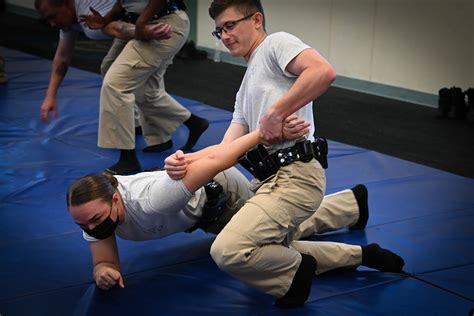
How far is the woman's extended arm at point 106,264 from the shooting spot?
117 inches

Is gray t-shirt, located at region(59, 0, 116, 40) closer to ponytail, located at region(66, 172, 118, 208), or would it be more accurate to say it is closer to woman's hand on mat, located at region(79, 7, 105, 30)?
woman's hand on mat, located at region(79, 7, 105, 30)

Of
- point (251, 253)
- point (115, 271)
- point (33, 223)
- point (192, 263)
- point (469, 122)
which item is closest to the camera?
point (251, 253)

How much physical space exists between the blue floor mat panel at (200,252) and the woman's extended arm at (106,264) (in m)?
0.05

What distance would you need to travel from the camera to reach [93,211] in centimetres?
285

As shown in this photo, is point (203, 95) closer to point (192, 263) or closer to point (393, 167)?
point (393, 167)

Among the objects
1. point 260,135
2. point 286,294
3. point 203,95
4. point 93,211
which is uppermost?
point 260,135

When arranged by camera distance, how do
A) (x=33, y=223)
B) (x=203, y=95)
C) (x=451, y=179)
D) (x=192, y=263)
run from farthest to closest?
(x=203, y=95)
(x=451, y=179)
(x=33, y=223)
(x=192, y=263)

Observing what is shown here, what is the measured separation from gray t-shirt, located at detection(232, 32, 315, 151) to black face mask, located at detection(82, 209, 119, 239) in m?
0.66

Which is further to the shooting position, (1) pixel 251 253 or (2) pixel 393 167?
(2) pixel 393 167

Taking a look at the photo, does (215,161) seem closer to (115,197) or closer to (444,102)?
(115,197)

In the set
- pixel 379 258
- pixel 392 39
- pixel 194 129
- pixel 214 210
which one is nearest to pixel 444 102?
pixel 392 39

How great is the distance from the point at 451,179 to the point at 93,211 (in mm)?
2458

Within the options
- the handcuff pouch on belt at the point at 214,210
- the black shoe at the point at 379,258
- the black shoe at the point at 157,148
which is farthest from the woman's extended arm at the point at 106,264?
the black shoe at the point at 157,148

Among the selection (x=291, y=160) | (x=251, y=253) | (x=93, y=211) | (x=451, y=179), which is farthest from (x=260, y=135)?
(x=451, y=179)
